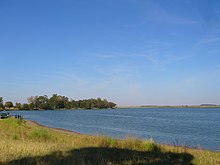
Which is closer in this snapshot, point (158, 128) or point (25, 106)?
point (158, 128)

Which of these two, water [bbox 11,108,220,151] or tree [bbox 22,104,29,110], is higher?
tree [bbox 22,104,29,110]

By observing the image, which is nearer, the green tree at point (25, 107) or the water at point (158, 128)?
the water at point (158, 128)

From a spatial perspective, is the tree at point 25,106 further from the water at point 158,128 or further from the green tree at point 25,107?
the water at point 158,128

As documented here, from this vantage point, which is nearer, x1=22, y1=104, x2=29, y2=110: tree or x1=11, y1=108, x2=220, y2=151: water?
x1=11, y1=108, x2=220, y2=151: water

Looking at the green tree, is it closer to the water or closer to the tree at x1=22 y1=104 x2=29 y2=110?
the tree at x1=22 y1=104 x2=29 y2=110

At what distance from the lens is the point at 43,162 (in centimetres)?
833

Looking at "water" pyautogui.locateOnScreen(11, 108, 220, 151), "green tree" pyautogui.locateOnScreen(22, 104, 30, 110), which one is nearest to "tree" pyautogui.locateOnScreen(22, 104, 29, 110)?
"green tree" pyautogui.locateOnScreen(22, 104, 30, 110)

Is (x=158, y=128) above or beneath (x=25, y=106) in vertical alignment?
beneath

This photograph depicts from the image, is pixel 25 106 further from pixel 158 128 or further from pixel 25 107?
pixel 158 128

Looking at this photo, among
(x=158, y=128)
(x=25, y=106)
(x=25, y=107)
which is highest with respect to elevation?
(x=25, y=106)

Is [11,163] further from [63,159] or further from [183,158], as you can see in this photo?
[183,158]

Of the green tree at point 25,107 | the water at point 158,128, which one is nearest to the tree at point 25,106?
the green tree at point 25,107

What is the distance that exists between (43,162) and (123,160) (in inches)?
98.0

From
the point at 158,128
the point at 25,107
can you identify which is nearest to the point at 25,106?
the point at 25,107
